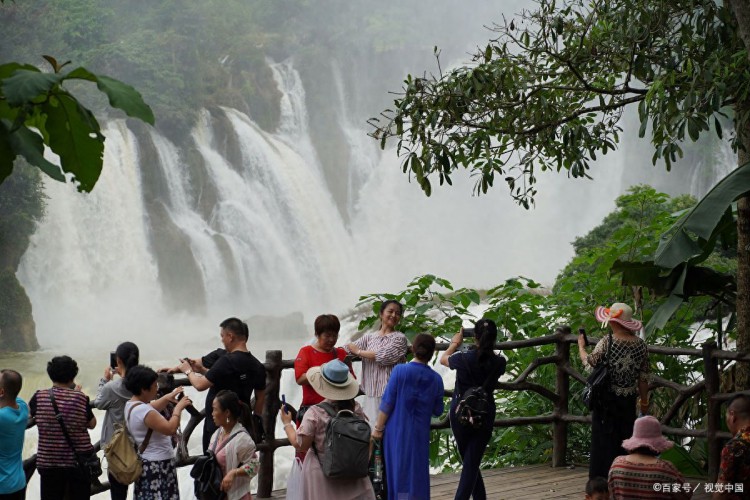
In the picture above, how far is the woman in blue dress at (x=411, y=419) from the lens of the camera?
15.5ft

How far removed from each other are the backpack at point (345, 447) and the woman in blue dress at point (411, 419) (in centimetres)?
75

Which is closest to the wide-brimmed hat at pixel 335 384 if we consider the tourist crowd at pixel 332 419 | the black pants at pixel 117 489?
the tourist crowd at pixel 332 419

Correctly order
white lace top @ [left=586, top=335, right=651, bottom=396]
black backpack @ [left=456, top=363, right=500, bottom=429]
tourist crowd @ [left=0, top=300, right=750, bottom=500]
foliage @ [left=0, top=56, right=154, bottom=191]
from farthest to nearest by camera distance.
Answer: white lace top @ [left=586, top=335, right=651, bottom=396] < black backpack @ [left=456, top=363, right=500, bottom=429] < tourist crowd @ [left=0, top=300, right=750, bottom=500] < foliage @ [left=0, top=56, right=154, bottom=191]

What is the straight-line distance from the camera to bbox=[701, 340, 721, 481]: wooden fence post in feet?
18.6

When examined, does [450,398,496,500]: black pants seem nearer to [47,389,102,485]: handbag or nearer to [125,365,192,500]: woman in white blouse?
[125,365,192,500]: woman in white blouse

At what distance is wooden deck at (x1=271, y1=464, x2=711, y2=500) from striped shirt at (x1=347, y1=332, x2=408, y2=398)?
0.83 meters

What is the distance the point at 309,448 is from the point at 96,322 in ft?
67.7

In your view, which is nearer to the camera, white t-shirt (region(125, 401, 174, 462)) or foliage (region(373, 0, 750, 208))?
white t-shirt (region(125, 401, 174, 462))

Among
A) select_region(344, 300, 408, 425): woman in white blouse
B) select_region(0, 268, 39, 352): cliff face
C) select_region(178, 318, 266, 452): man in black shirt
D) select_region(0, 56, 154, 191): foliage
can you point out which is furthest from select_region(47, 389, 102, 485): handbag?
select_region(0, 268, 39, 352): cliff face

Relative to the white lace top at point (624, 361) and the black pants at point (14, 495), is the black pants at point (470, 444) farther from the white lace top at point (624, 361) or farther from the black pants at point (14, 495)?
the black pants at point (14, 495)

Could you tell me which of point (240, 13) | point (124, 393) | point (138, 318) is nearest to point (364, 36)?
point (240, 13)

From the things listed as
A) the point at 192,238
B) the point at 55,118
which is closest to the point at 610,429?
the point at 55,118

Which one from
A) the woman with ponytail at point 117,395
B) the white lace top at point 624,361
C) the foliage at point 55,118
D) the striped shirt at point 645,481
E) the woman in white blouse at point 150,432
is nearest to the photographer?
the foliage at point 55,118

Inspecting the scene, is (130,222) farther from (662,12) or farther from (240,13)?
(662,12)
